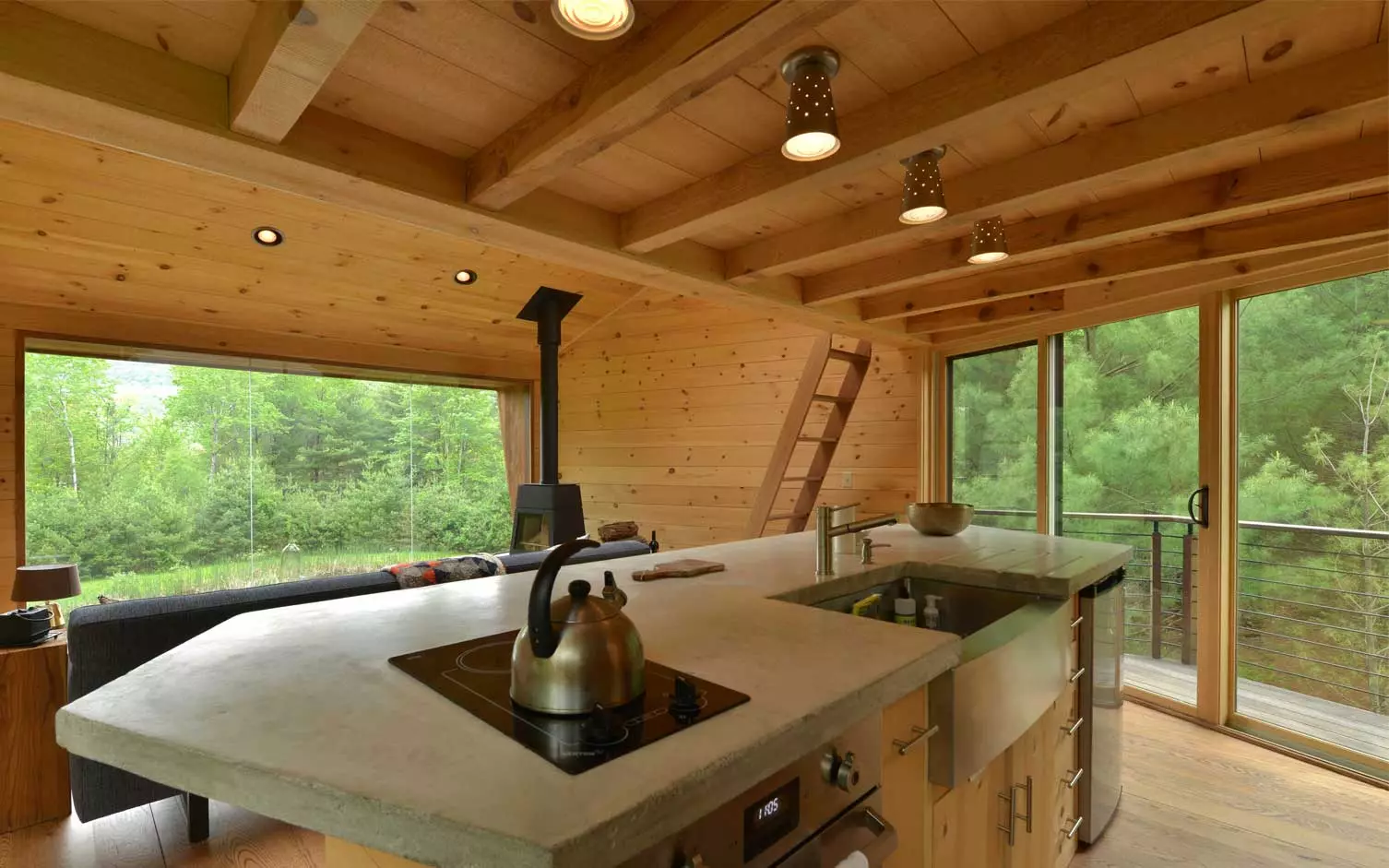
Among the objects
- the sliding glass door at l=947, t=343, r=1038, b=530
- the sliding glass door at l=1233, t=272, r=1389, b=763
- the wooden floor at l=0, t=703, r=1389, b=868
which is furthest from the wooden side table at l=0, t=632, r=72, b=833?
the sliding glass door at l=1233, t=272, r=1389, b=763

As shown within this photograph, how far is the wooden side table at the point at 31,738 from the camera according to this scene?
94.9 inches

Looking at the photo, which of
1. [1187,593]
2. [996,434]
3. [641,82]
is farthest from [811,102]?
[996,434]

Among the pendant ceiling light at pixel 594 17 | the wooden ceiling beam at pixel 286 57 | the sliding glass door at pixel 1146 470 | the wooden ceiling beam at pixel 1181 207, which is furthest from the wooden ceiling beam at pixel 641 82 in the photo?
the sliding glass door at pixel 1146 470

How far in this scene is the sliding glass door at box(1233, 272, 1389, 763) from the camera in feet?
8.64

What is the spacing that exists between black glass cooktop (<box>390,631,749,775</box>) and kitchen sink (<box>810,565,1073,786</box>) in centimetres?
59

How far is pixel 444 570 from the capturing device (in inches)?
107

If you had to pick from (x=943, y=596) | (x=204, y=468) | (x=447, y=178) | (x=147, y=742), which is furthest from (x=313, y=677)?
(x=204, y=468)

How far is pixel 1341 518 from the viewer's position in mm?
2711

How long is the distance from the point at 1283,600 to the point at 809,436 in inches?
100

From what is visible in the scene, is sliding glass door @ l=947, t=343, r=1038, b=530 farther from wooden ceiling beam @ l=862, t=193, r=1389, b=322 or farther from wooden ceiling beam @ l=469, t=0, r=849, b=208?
wooden ceiling beam @ l=469, t=0, r=849, b=208

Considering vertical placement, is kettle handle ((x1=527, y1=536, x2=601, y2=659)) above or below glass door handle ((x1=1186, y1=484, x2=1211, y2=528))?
above

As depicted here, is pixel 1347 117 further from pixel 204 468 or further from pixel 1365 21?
pixel 204 468

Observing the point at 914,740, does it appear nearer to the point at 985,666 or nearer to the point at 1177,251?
the point at 985,666

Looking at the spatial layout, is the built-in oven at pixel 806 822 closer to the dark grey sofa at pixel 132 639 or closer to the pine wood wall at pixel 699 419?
the dark grey sofa at pixel 132 639
